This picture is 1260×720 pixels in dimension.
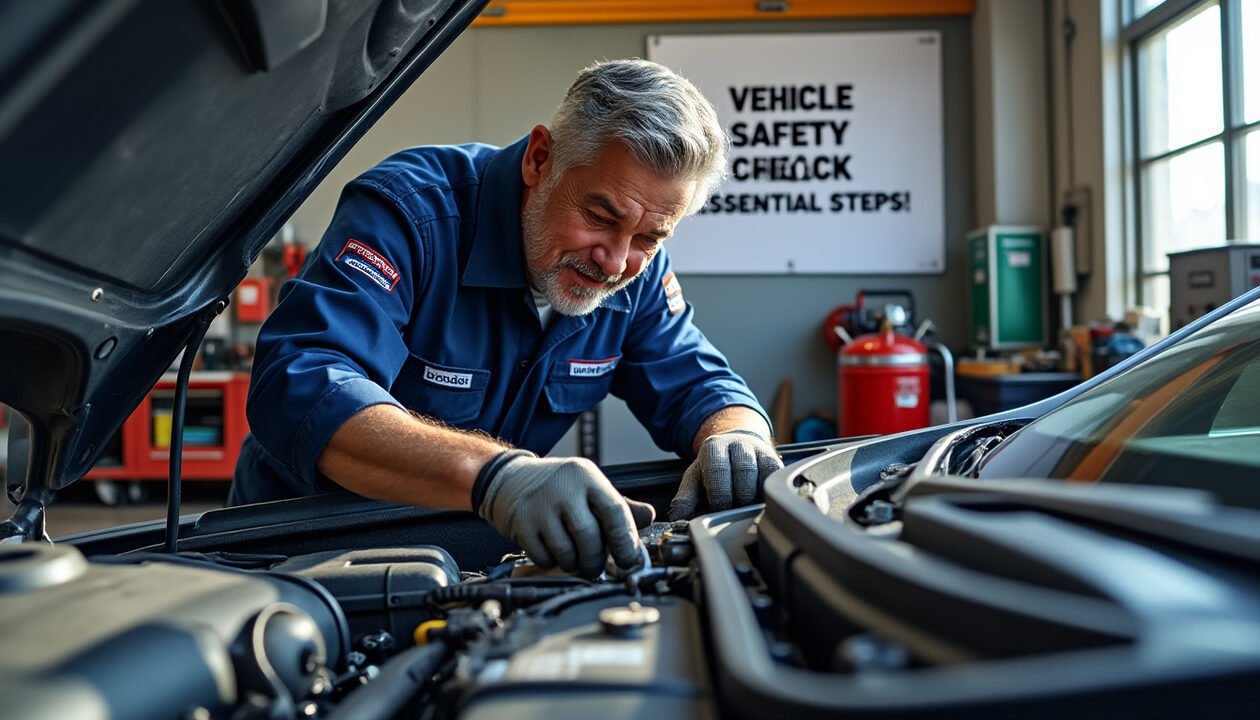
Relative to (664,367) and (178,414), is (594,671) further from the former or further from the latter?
(664,367)

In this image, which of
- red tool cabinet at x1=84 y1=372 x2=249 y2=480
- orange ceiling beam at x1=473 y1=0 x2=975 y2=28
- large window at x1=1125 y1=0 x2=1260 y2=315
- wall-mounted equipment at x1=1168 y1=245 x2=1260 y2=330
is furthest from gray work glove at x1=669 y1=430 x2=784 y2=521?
red tool cabinet at x1=84 y1=372 x2=249 y2=480

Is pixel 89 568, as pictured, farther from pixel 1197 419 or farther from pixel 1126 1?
pixel 1126 1

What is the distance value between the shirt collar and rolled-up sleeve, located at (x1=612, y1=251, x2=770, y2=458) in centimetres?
30

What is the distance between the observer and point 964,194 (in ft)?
18.6

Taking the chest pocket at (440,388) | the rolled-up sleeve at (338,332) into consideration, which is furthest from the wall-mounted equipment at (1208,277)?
the rolled-up sleeve at (338,332)

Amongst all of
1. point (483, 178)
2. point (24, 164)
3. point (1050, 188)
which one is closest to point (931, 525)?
point (24, 164)

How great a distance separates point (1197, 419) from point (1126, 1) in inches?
170

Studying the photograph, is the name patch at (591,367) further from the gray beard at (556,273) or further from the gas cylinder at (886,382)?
the gas cylinder at (886,382)

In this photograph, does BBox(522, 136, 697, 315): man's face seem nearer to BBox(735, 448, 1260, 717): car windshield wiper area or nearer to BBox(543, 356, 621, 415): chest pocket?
BBox(543, 356, 621, 415): chest pocket

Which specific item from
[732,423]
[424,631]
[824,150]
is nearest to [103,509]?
[824,150]

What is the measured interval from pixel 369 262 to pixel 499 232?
28 centimetres

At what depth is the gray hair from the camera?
5.16ft

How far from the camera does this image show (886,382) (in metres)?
4.77

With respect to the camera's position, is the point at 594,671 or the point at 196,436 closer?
the point at 594,671
